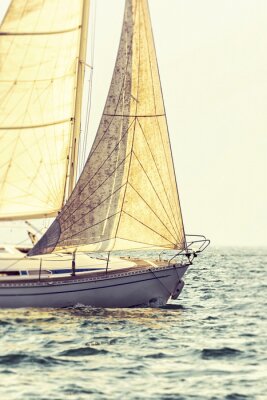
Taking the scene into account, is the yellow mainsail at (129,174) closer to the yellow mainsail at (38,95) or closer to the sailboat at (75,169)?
the sailboat at (75,169)

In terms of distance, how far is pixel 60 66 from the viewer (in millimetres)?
26828

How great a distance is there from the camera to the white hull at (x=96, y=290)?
22.7 m

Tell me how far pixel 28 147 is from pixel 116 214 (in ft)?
16.8

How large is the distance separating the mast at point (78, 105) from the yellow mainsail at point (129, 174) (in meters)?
1.91

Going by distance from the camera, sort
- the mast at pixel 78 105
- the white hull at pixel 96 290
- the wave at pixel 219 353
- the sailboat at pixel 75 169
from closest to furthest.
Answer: the wave at pixel 219 353
the white hull at pixel 96 290
the sailboat at pixel 75 169
the mast at pixel 78 105

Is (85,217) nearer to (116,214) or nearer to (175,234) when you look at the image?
(116,214)

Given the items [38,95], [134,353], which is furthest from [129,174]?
[134,353]

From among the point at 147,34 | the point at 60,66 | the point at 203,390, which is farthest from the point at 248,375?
the point at 60,66

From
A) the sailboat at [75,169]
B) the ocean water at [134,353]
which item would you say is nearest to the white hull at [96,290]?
the sailboat at [75,169]

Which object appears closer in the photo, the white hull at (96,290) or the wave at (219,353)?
the wave at (219,353)

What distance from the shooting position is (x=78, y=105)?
26.3m

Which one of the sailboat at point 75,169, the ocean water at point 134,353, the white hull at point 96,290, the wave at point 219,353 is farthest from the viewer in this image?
the sailboat at point 75,169

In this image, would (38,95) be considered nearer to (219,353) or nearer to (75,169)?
(75,169)

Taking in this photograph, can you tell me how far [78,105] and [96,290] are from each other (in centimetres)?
714
